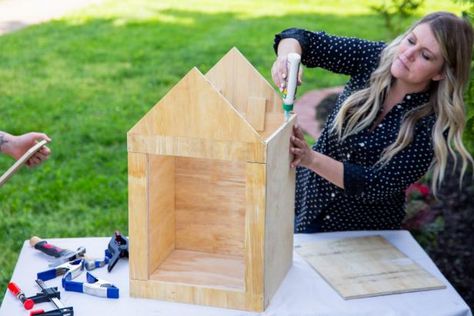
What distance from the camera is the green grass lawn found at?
Answer: 166 inches

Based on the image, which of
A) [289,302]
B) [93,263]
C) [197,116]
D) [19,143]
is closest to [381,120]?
[289,302]

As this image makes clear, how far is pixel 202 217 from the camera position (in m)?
2.21

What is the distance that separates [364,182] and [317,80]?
4.95 meters

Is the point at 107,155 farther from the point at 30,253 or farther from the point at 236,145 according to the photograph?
the point at 236,145

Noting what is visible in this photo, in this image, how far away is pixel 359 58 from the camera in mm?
2572

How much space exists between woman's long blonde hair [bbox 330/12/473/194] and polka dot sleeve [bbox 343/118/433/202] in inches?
0.9

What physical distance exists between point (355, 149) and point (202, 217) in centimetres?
63

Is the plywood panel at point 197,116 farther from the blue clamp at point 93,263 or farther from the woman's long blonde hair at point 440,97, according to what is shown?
the woman's long blonde hair at point 440,97

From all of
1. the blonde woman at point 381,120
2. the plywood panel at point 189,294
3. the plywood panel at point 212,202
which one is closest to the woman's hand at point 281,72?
the blonde woman at point 381,120

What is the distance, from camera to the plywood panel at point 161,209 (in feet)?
6.45

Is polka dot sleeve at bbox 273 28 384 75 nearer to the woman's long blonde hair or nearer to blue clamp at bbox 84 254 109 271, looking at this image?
the woman's long blonde hair

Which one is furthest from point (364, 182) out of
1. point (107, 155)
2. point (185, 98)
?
point (107, 155)

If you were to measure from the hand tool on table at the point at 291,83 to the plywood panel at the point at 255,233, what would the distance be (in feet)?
0.85

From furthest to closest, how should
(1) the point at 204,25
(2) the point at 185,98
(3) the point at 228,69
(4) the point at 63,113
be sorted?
(1) the point at 204,25, (4) the point at 63,113, (3) the point at 228,69, (2) the point at 185,98
